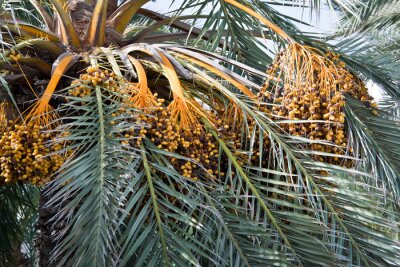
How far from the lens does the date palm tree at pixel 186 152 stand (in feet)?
10.3

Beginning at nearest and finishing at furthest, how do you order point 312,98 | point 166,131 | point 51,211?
point 166,131
point 312,98
point 51,211

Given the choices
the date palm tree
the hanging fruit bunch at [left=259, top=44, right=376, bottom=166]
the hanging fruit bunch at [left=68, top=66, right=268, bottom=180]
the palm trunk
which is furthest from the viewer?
the palm trunk

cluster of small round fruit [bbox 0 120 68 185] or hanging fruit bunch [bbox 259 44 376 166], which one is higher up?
hanging fruit bunch [bbox 259 44 376 166]

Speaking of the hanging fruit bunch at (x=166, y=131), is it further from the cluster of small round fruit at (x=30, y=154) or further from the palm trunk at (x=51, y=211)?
the palm trunk at (x=51, y=211)

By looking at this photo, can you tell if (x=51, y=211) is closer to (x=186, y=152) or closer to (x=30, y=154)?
(x=30, y=154)

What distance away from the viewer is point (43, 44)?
395 cm

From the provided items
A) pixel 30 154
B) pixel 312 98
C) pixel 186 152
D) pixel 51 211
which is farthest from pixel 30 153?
pixel 312 98

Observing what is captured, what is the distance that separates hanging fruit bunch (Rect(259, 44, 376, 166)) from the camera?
3.62m

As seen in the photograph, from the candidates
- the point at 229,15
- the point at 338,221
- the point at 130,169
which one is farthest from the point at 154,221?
the point at 229,15

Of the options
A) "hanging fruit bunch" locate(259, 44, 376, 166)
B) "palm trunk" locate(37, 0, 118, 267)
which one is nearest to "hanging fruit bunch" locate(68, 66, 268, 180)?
"hanging fruit bunch" locate(259, 44, 376, 166)

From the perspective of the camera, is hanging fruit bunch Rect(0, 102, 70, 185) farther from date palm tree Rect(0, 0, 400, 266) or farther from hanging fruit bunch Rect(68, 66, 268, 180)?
hanging fruit bunch Rect(68, 66, 268, 180)

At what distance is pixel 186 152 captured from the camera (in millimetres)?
3439

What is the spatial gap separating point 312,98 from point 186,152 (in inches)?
27.4

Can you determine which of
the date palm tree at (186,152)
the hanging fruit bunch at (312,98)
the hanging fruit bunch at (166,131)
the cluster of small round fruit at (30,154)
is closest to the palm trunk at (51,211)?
the date palm tree at (186,152)
